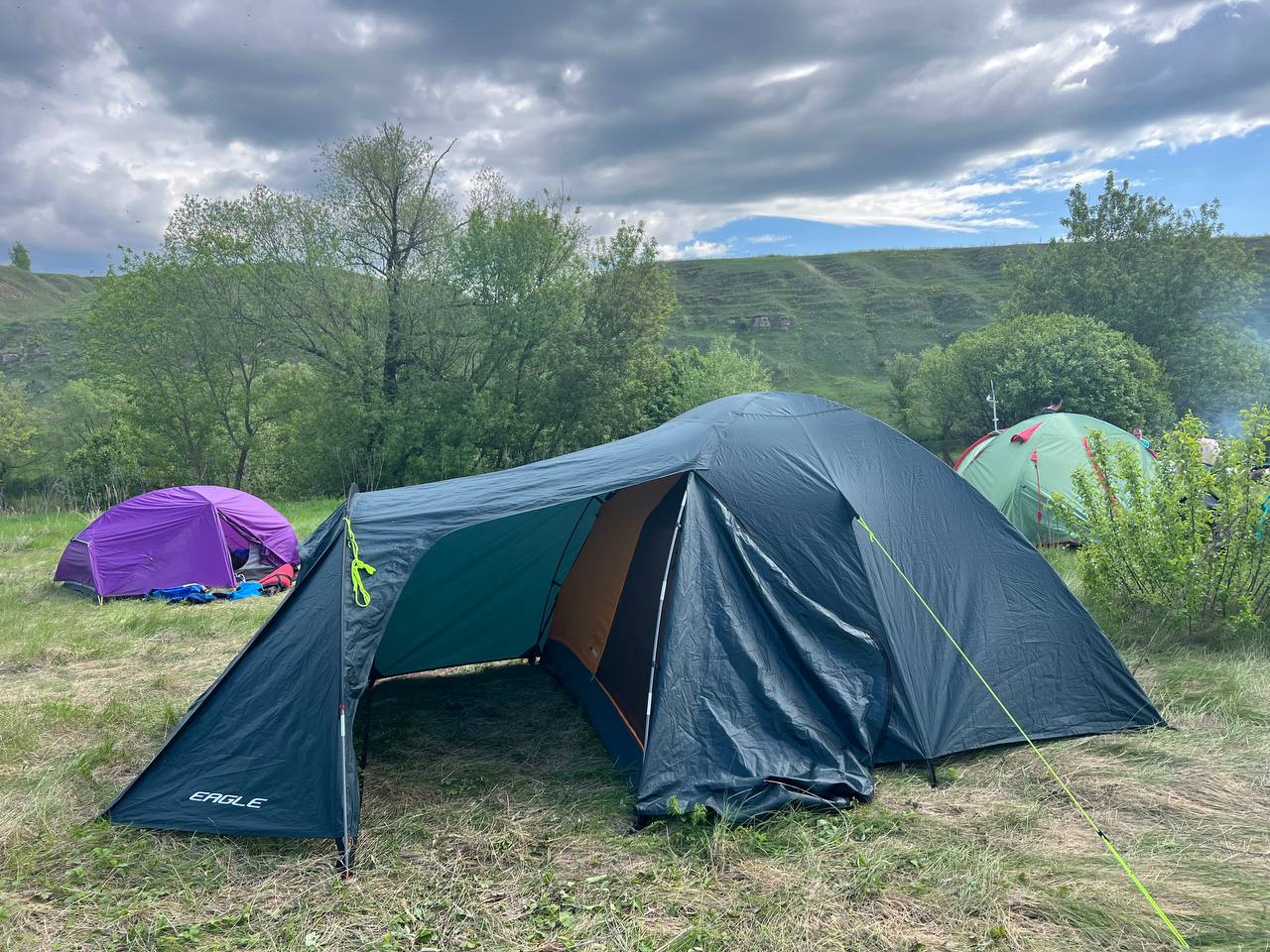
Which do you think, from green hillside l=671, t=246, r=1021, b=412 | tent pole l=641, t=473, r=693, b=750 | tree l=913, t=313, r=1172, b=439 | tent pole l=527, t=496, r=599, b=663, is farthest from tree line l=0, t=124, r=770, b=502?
green hillside l=671, t=246, r=1021, b=412

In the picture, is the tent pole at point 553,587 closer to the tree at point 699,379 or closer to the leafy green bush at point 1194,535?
the leafy green bush at point 1194,535

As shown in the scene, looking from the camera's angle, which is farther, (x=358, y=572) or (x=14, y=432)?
(x=14, y=432)

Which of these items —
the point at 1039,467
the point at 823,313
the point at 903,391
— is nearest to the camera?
the point at 1039,467

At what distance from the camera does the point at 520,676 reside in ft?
20.4

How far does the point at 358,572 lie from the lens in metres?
3.90

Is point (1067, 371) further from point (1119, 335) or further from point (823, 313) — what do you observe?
point (823, 313)

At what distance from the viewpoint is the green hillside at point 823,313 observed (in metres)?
51.1

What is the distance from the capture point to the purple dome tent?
906cm

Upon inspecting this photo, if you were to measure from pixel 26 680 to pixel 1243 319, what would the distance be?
1324 inches

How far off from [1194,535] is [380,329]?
20.7 meters

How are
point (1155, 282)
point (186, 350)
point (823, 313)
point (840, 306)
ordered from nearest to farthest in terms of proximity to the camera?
1. point (186, 350)
2. point (1155, 282)
3. point (823, 313)
4. point (840, 306)

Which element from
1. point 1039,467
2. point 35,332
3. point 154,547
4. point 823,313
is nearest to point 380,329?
point 154,547

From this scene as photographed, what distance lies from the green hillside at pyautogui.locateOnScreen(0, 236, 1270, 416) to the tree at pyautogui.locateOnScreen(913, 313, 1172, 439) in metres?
14.5

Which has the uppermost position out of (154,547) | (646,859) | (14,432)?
(154,547)
